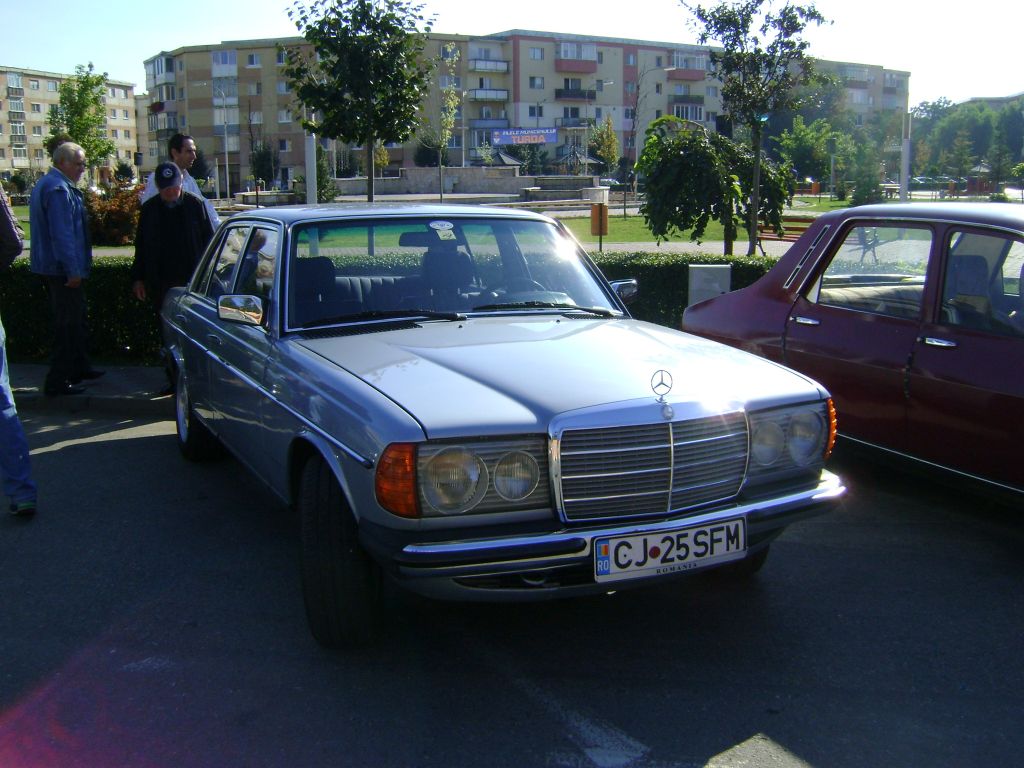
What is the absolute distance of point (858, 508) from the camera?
5.79 m

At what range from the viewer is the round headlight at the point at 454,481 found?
3309 millimetres

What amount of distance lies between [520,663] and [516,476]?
2.67 ft

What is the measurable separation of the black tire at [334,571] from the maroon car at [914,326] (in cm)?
294

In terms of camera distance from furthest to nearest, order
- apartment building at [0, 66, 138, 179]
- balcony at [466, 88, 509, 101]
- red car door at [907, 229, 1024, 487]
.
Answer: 1. apartment building at [0, 66, 138, 179]
2. balcony at [466, 88, 509, 101]
3. red car door at [907, 229, 1024, 487]

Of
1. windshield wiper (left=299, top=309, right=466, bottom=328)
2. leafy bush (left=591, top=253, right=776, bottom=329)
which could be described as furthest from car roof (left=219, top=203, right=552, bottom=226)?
leafy bush (left=591, top=253, right=776, bottom=329)

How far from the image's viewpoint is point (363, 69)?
47.5ft

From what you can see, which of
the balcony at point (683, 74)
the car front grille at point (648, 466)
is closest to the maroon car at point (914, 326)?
the car front grille at point (648, 466)

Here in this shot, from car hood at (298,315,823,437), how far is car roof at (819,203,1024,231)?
5.37ft

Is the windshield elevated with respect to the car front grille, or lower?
elevated

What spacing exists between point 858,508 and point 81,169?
6320 mm

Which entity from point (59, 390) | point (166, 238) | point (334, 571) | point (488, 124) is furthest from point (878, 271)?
point (488, 124)

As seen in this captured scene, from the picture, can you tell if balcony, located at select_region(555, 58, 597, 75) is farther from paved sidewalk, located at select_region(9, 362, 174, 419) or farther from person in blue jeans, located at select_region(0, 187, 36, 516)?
person in blue jeans, located at select_region(0, 187, 36, 516)

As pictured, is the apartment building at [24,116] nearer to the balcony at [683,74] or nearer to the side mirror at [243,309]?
the balcony at [683,74]

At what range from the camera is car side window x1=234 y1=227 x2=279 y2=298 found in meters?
4.92
